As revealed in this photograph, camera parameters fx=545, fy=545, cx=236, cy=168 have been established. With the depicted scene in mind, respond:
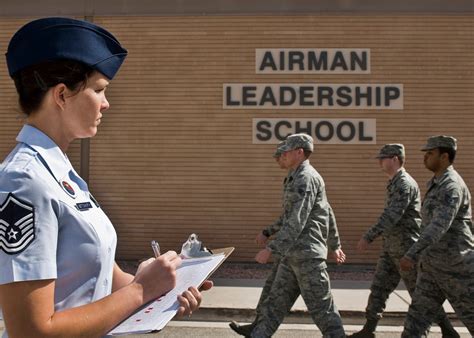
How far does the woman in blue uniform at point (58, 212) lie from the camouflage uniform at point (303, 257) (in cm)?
344

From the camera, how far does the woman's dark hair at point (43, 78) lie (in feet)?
→ 4.30

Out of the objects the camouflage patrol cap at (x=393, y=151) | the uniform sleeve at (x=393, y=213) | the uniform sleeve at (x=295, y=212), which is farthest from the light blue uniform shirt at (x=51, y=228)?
the camouflage patrol cap at (x=393, y=151)

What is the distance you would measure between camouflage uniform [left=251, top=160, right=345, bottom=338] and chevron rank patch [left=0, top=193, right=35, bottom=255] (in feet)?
12.4

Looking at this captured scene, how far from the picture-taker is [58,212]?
4.06 feet

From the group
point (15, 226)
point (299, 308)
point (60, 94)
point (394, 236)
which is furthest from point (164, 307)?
point (299, 308)

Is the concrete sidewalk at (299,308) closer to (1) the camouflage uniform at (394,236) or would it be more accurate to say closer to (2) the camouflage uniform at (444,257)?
(1) the camouflage uniform at (394,236)

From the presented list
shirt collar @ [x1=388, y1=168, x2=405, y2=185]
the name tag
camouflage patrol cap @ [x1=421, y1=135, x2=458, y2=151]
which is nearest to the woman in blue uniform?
the name tag

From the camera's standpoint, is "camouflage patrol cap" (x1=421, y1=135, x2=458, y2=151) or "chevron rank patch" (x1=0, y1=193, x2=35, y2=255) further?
"camouflage patrol cap" (x1=421, y1=135, x2=458, y2=151)

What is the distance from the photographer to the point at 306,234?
5.04 meters

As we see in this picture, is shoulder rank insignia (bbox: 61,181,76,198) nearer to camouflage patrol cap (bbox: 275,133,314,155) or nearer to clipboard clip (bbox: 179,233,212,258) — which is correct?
clipboard clip (bbox: 179,233,212,258)

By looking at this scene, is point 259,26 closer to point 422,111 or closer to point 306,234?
point 422,111

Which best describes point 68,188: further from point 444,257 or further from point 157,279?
point 444,257

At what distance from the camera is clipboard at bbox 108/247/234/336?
1.29 meters

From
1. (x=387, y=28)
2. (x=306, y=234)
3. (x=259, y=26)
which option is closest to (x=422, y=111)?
(x=387, y=28)
